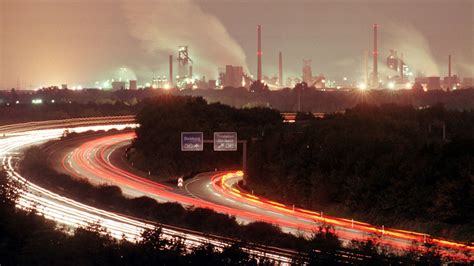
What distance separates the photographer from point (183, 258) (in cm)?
1288

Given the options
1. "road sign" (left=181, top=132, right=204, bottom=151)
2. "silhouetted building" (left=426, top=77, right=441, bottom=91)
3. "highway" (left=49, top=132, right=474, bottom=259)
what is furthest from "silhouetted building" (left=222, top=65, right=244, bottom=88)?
"road sign" (left=181, top=132, right=204, bottom=151)

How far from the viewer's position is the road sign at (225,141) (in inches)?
1371

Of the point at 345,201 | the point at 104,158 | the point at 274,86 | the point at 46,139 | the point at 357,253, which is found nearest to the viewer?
the point at 357,253

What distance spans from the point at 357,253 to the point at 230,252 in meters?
2.10

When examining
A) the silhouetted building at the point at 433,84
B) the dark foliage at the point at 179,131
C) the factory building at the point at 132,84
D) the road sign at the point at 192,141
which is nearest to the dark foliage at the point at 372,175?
the road sign at the point at 192,141

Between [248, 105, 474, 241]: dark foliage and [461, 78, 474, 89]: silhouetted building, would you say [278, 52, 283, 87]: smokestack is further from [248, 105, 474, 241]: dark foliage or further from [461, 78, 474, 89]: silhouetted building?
[248, 105, 474, 241]: dark foliage

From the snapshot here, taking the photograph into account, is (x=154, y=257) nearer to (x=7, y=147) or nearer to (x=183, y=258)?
(x=183, y=258)

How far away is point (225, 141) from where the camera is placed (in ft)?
115

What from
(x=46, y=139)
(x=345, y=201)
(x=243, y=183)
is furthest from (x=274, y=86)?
(x=345, y=201)

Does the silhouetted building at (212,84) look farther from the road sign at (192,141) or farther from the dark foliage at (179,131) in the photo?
the road sign at (192,141)

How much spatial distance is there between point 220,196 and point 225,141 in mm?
7207

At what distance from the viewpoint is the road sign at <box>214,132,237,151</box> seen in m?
34.8

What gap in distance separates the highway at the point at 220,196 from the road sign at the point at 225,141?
1312 mm

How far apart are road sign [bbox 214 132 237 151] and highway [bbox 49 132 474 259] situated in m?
1.31
